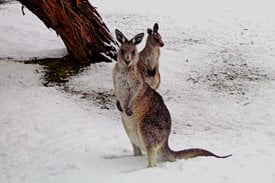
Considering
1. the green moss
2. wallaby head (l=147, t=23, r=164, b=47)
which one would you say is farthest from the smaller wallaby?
the green moss

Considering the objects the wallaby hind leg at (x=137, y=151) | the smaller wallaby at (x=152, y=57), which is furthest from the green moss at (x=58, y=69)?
the wallaby hind leg at (x=137, y=151)

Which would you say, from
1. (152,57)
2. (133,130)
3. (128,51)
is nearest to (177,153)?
(133,130)

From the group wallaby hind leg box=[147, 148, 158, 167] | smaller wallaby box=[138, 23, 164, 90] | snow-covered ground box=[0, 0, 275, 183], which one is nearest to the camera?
→ wallaby hind leg box=[147, 148, 158, 167]

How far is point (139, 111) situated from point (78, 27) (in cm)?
319

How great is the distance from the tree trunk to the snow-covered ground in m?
0.26

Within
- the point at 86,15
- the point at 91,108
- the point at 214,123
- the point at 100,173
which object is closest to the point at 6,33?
the point at 86,15

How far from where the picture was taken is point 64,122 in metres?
6.16

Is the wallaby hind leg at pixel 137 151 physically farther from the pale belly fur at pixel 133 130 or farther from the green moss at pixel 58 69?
the green moss at pixel 58 69

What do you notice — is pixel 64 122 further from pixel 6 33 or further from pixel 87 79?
pixel 6 33

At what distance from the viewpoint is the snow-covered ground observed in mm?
4801

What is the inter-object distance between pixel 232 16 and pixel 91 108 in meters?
5.31

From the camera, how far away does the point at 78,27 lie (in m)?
7.64

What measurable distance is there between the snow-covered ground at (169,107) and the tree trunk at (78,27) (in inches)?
10.3

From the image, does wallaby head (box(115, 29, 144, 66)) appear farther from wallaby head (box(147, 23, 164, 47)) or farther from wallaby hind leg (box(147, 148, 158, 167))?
wallaby head (box(147, 23, 164, 47))
